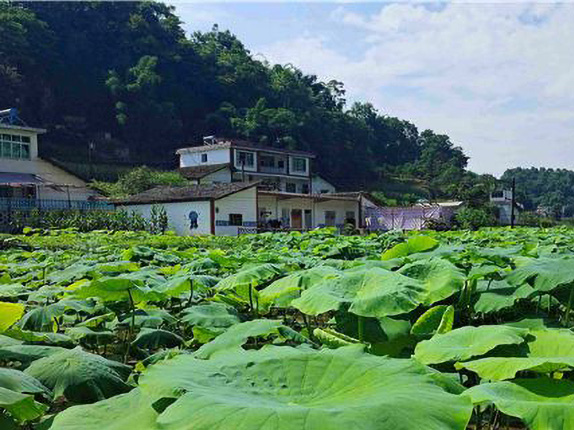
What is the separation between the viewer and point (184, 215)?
26.2 m

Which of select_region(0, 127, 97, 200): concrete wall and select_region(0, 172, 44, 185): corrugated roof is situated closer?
select_region(0, 172, 44, 185): corrugated roof

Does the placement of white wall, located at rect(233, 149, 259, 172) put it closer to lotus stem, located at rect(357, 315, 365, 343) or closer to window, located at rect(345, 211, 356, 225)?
window, located at rect(345, 211, 356, 225)

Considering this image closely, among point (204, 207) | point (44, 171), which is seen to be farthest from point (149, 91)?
point (204, 207)

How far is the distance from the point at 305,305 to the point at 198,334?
26.3 inches

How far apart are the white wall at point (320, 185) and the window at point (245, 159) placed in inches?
279

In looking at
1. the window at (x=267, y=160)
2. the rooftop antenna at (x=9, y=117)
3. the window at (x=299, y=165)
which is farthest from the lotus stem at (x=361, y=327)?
the window at (x=299, y=165)

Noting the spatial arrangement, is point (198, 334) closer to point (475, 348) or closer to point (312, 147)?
point (475, 348)

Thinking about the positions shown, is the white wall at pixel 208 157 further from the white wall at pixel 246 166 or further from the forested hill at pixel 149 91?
the forested hill at pixel 149 91

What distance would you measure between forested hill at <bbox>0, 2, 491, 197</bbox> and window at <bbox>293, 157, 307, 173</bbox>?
6217 mm

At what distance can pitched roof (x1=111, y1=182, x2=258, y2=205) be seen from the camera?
2588 centimetres

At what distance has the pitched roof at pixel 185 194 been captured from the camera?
84.9ft

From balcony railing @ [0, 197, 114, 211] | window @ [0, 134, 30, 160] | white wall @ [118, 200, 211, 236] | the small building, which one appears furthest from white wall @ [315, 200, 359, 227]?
window @ [0, 134, 30, 160]

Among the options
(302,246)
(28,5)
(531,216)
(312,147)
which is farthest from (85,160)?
(302,246)

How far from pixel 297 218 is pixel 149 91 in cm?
2185
